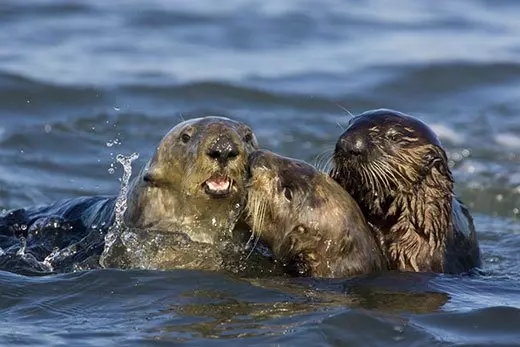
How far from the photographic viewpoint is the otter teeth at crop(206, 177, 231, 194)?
709 centimetres

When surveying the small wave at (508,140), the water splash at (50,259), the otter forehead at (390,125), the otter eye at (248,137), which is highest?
the small wave at (508,140)

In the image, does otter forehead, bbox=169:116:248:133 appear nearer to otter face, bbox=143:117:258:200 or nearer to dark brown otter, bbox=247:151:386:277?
otter face, bbox=143:117:258:200

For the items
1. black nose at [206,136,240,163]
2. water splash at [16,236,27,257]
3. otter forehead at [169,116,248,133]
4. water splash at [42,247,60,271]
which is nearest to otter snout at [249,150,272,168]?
black nose at [206,136,240,163]

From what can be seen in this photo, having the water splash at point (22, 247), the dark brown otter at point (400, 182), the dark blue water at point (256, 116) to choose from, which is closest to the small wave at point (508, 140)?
the dark blue water at point (256, 116)

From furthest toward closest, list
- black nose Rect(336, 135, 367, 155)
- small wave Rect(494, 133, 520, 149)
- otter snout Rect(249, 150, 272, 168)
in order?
small wave Rect(494, 133, 520, 149), black nose Rect(336, 135, 367, 155), otter snout Rect(249, 150, 272, 168)

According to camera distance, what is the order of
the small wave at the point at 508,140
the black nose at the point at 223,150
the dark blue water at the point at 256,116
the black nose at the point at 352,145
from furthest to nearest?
1. the small wave at the point at 508,140
2. the black nose at the point at 352,145
3. the black nose at the point at 223,150
4. the dark blue water at the point at 256,116

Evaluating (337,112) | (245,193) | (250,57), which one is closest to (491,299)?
(245,193)

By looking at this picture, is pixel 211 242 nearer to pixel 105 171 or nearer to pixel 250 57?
pixel 105 171

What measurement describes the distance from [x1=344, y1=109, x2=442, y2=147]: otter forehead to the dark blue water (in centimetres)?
83

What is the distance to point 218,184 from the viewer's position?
7.13 metres

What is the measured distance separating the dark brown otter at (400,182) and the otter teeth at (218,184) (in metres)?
0.66

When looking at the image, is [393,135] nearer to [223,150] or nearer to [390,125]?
[390,125]

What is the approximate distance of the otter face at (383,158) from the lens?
7230 mm

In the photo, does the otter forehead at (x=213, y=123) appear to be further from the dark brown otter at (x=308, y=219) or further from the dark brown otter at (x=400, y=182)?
the dark brown otter at (x=400, y=182)
